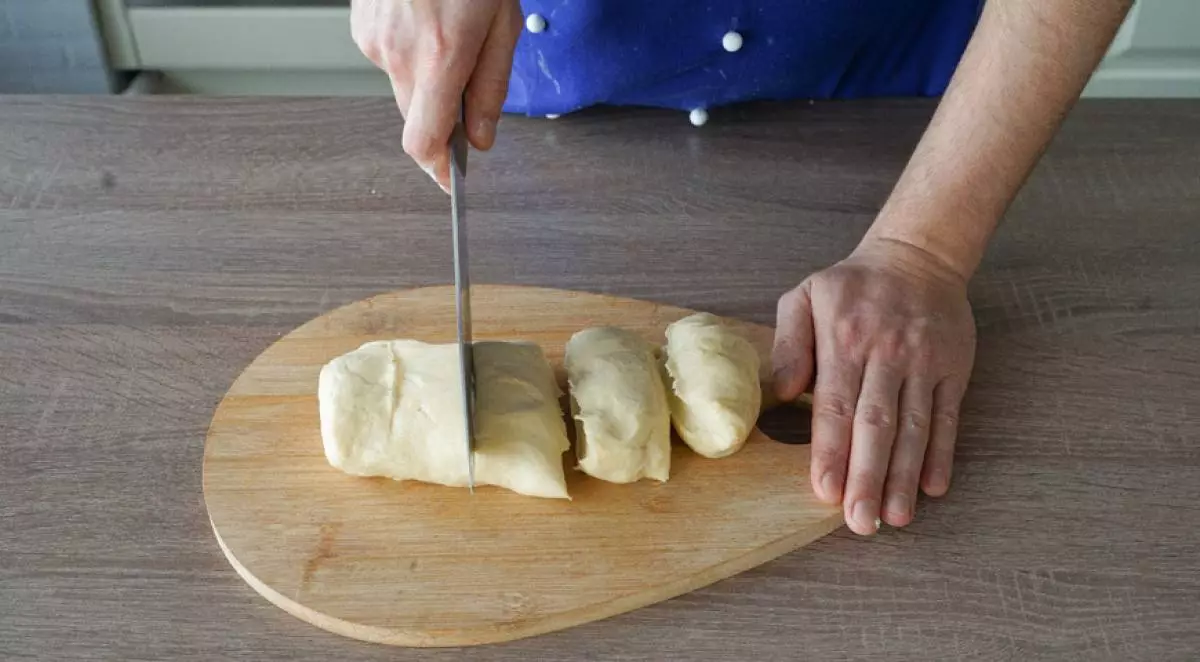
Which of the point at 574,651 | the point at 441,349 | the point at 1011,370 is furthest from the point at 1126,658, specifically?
the point at 441,349

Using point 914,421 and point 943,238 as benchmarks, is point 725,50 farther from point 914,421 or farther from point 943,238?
point 914,421

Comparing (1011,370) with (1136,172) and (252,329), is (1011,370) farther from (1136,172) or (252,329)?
(252,329)

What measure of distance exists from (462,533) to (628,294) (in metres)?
0.40

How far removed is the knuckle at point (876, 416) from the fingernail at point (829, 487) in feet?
0.23

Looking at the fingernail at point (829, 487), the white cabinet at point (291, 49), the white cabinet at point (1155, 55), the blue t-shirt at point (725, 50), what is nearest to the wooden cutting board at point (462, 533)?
the fingernail at point (829, 487)

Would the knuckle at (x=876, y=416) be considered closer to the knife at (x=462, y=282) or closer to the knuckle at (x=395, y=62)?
the knife at (x=462, y=282)

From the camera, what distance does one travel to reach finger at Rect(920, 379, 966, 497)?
105cm

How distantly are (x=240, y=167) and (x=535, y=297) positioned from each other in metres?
0.50

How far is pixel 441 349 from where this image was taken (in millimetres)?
1068

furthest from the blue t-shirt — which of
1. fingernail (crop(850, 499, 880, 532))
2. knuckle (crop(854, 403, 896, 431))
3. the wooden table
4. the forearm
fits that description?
fingernail (crop(850, 499, 880, 532))

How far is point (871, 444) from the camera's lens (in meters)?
1.04

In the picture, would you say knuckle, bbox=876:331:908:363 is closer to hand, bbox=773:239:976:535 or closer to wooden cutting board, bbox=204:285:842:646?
hand, bbox=773:239:976:535

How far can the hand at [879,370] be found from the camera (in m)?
1.03

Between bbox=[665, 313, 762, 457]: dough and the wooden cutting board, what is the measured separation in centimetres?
3
